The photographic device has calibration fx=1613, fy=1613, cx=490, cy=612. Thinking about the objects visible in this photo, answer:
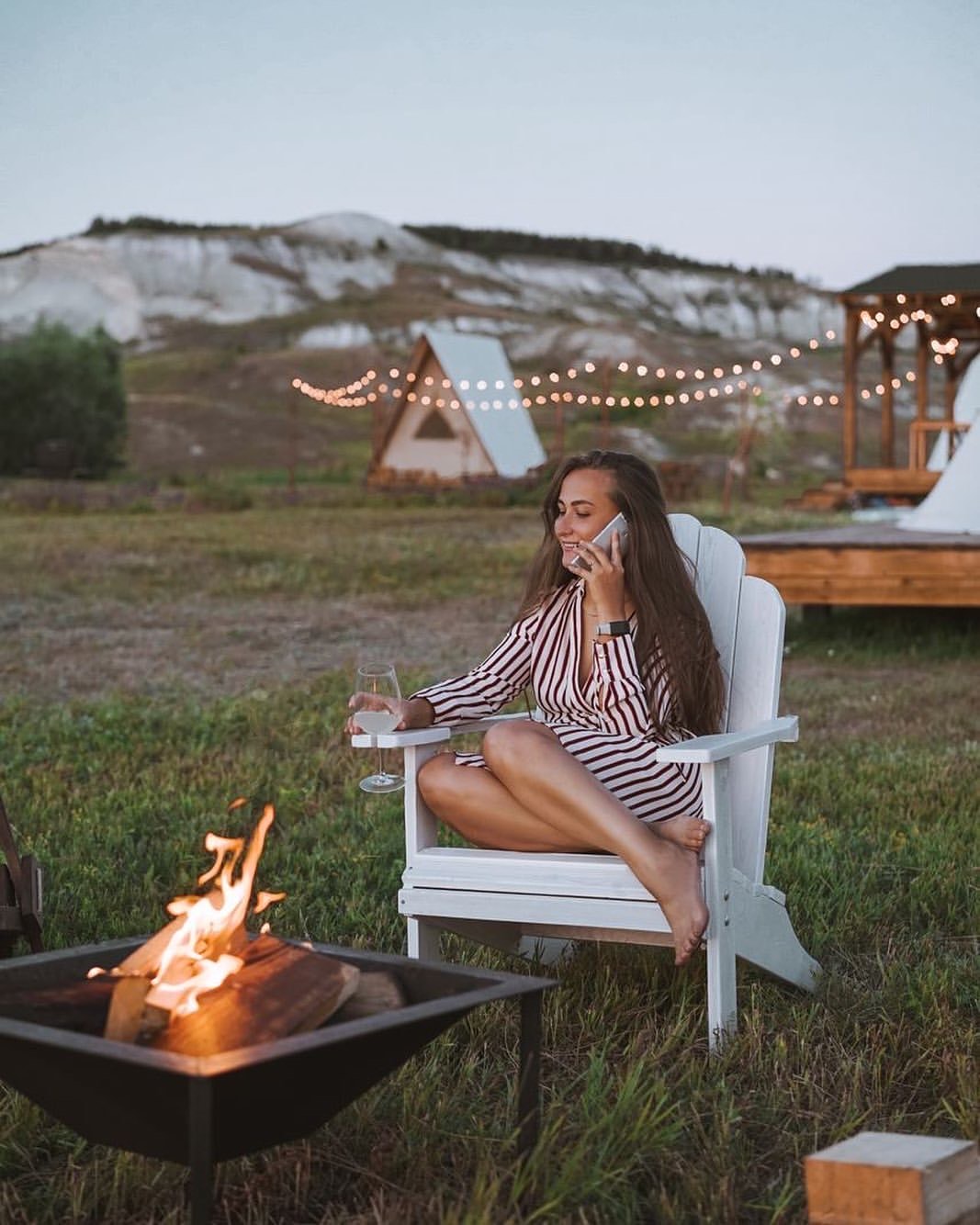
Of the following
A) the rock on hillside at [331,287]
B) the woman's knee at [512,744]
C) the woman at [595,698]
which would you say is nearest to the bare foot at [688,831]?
the woman at [595,698]

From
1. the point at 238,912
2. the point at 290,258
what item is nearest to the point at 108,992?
the point at 238,912

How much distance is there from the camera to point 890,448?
19172mm

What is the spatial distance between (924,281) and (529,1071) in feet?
51.3

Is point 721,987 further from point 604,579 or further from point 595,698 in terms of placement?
point 604,579

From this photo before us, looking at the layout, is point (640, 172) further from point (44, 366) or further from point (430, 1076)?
point (430, 1076)

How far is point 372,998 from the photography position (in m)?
2.14

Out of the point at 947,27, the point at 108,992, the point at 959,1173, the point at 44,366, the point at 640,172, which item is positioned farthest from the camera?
the point at 640,172

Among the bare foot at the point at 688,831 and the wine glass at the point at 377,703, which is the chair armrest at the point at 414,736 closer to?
the wine glass at the point at 377,703

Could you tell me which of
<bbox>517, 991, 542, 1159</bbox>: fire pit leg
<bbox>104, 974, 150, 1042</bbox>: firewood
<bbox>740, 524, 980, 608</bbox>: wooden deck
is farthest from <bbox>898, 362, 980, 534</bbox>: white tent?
<bbox>104, 974, 150, 1042</bbox>: firewood

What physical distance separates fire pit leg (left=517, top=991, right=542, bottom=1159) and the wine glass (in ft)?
2.80

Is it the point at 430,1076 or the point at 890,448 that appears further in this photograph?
the point at 890,448

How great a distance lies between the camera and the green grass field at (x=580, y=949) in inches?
87.7

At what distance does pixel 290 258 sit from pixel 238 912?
87.4 meters

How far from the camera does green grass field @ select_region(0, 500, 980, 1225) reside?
7.30ft
